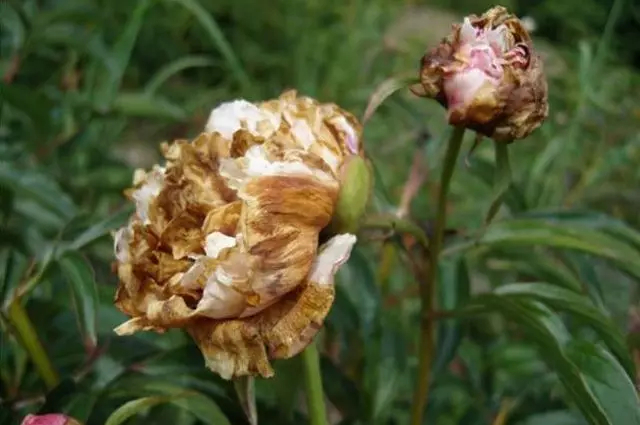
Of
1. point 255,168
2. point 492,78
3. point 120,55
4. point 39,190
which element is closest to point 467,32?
point 492,78

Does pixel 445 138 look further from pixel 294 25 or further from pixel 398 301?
pixel 294 25

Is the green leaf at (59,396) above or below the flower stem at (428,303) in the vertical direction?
below

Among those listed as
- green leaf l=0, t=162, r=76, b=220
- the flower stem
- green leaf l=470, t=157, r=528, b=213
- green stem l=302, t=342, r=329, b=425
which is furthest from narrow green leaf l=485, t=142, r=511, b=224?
green leaf l=0, t=162, r=76, b=220

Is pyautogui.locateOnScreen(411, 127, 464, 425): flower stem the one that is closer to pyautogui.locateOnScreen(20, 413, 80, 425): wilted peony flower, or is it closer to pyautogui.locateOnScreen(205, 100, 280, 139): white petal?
pyautogui.locateOnScreen(205, 100, 280, 139): white petal

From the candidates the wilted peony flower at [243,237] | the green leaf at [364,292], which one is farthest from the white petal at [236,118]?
the green leaf at [364,292]

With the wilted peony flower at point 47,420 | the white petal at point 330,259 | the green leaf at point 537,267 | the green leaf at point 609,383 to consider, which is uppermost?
the white petal at point 330,259

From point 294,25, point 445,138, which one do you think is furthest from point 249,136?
point 294,25

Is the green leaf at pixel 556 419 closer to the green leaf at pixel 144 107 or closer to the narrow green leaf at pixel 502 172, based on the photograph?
the narrow green leaf at pixel 502 172
